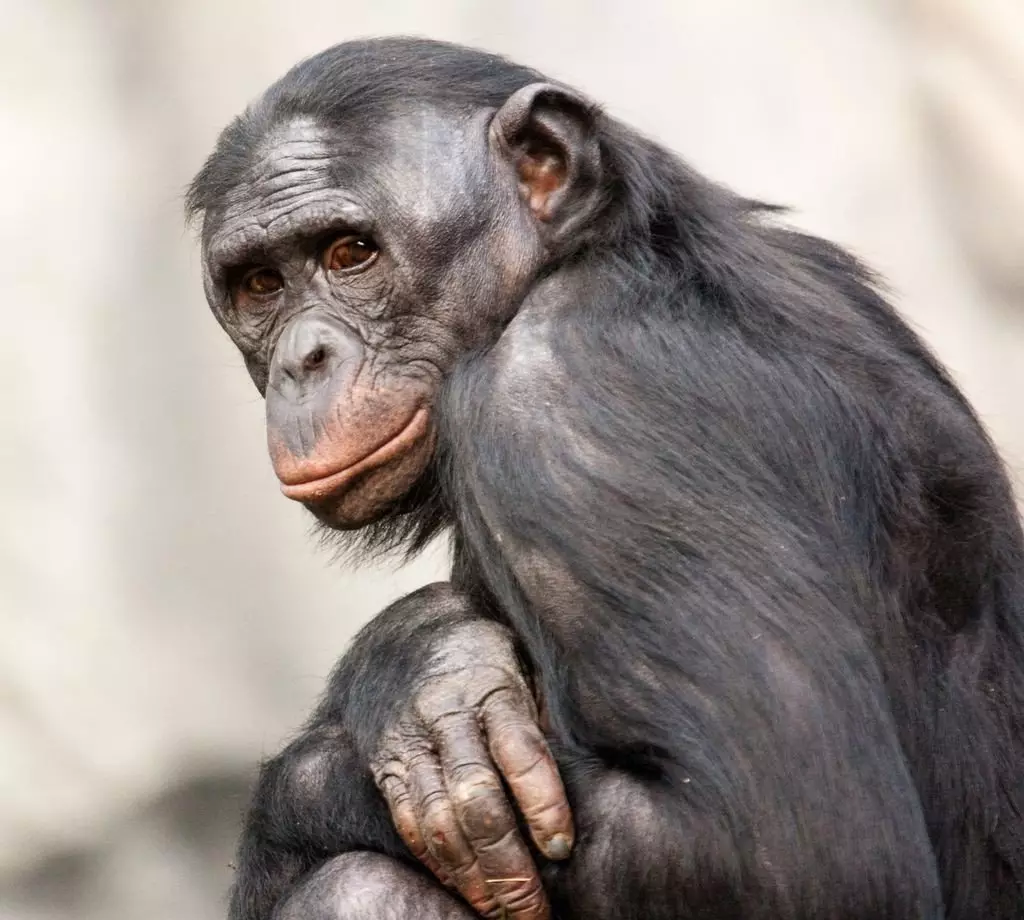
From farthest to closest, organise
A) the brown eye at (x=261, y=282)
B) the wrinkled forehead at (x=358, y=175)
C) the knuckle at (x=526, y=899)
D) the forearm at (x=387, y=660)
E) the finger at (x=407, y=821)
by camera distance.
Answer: the brown eye at (x=261, y=282) → the wrinkled forehead at (x=358, y=175) → the forearm at (x=387, y=660) → the finger at (x=407, y=821) → the knuckle at (x=526, y=899)

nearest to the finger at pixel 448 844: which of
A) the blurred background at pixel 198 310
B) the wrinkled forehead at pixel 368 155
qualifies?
the wrinkled forehead at pixel 368 155

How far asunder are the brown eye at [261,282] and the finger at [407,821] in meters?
1.22

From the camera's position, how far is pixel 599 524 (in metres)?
3.21

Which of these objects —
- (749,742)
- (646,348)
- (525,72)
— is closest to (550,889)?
(749,742)

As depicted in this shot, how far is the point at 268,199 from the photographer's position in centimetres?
397

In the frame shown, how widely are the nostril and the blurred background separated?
6.80ft

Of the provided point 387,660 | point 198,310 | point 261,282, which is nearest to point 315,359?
point 261,282

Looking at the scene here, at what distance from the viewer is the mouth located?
12.3 ft

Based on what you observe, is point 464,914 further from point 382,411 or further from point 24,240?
point 24,240

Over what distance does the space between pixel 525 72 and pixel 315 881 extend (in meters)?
1.95

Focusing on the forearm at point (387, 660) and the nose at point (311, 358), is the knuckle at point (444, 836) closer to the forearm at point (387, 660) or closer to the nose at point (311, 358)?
the forearm at point (387, 660)

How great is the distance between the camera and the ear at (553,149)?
3896 millimetres

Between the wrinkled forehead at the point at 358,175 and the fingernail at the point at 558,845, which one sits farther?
the wrinkled forehead at the point at 358,175

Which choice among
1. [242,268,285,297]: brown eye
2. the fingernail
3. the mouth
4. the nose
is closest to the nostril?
the nose
